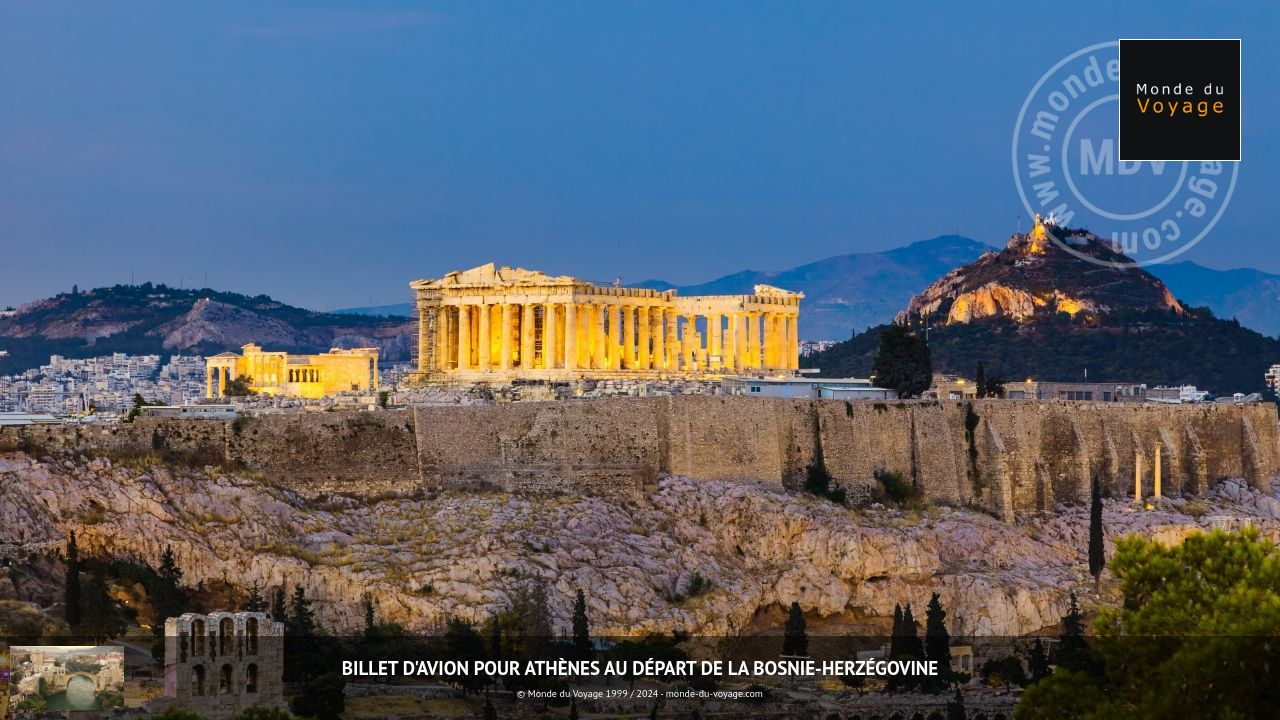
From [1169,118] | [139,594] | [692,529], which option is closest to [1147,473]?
[1169,118]

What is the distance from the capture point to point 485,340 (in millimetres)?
76125

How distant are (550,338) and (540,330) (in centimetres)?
194

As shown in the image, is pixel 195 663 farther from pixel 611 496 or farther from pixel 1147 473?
pixel 1147 473

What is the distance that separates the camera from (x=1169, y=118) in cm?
6556

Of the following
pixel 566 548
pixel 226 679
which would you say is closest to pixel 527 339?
pixel 566 548

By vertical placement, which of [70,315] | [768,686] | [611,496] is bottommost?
[768,686]

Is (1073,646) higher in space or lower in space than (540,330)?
lower

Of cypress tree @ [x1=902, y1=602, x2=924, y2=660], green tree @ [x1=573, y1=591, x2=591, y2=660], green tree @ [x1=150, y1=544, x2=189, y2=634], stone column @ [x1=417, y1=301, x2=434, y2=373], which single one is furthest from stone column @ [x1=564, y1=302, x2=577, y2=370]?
green tree @ [x1=150, y1=544, x2=189, y2=634]

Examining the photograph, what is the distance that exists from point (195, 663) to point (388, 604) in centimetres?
933

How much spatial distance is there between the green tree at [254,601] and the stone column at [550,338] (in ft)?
69.8

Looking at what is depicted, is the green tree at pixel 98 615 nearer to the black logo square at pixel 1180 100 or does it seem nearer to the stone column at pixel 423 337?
the stone column at pixel 423 337

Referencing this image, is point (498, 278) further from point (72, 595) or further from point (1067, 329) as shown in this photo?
point (1067, 329)

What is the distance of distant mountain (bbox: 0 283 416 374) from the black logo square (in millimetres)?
70812

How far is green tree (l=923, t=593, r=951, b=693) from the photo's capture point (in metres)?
58.1
